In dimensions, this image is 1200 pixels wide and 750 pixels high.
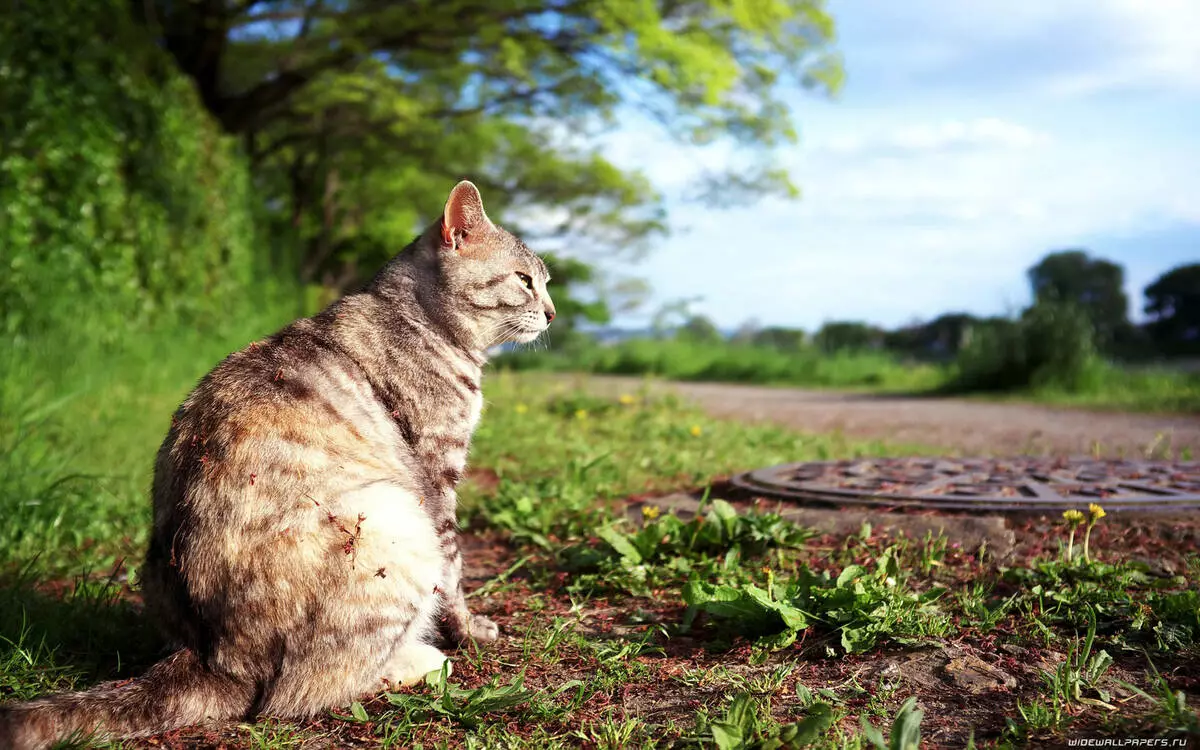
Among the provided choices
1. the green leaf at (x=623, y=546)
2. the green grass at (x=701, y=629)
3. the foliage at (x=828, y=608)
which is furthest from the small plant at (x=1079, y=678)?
the green leaf at (x=623, y=546)

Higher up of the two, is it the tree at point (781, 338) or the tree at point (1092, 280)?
the tree at point (1092, 280)

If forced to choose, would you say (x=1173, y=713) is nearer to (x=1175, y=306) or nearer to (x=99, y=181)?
(x=99, y=181)

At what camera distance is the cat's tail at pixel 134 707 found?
6.62 feet

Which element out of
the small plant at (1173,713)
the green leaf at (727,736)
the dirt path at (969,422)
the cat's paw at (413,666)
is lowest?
the cat's paw at (413,666)

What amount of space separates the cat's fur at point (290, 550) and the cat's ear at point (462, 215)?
0.58 m

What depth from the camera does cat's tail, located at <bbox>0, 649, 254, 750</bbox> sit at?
2.02 meters

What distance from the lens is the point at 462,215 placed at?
314 centimetres

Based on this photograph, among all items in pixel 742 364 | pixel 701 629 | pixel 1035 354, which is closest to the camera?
pixel 701 629

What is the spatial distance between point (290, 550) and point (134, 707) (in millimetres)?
528

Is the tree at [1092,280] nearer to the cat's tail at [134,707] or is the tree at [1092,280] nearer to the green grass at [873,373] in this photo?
the green grass at [873,373]

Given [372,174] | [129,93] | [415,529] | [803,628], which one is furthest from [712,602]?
[372,174]

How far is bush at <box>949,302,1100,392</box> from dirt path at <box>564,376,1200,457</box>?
883 millimetres

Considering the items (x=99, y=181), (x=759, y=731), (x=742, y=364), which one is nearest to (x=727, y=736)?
(x=759, y=731)

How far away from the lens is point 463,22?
13.6m
